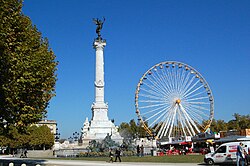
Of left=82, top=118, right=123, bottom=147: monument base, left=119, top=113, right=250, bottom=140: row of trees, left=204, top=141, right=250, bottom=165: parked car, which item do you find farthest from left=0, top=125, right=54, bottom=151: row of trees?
left=204, top=141, right=250, bottom=165: parked car

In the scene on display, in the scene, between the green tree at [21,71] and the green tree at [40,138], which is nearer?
the green tree at [21,71]

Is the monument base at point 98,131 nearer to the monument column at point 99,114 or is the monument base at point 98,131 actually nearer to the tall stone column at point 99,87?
the monument column at point 99,114

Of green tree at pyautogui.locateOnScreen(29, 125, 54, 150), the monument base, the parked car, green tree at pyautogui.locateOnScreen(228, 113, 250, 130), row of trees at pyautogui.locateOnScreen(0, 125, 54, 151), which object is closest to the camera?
the parked car

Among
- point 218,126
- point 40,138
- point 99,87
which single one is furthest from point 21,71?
point 218,126

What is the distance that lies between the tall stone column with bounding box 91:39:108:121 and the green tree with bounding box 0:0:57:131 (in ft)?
109

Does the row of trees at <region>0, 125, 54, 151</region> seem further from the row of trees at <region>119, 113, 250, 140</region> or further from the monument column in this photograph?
the monument column

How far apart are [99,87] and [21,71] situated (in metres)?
39.1

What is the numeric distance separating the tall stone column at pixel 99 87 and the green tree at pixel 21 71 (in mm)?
33111

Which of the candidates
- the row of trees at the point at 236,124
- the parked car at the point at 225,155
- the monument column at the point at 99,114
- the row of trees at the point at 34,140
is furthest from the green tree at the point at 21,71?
the row of trees at the point at 236,124

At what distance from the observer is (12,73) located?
21156mm

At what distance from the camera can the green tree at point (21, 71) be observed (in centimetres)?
2130

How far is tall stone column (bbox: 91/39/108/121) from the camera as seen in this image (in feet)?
194

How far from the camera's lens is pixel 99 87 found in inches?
2379

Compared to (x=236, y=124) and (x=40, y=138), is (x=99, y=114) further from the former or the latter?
(x=236, y=124)
